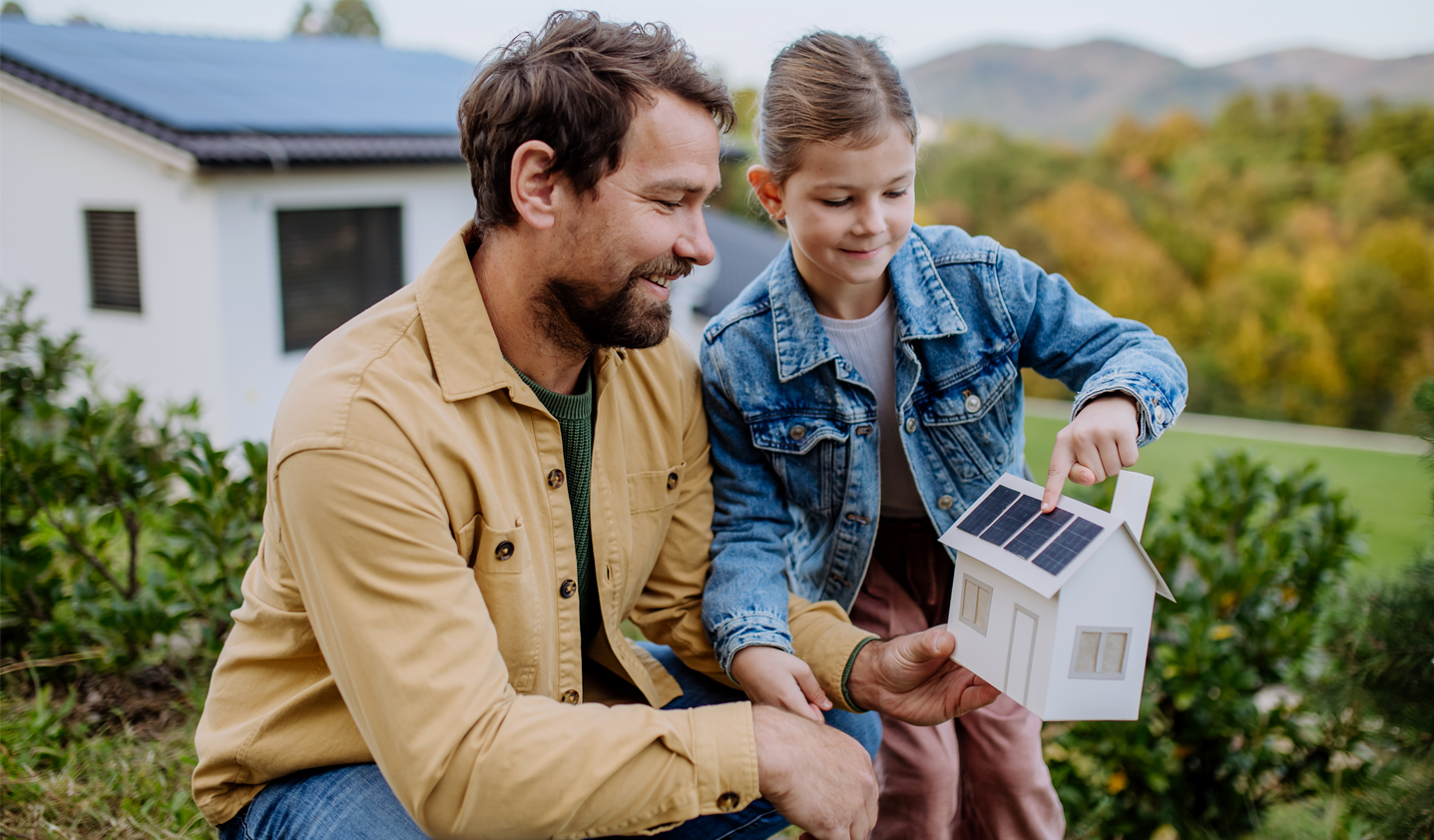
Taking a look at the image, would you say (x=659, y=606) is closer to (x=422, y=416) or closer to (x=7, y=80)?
(x=422, y=416)

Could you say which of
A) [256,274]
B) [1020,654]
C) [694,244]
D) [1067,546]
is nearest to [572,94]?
[694,244]

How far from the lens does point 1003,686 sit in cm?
183

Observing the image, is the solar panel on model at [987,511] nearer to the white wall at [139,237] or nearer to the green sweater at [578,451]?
the green sweater at [578,451]

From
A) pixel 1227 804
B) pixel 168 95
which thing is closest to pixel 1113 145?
pixel 168 95

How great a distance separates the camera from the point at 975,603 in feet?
6.40

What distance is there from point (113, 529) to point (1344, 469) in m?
16.0

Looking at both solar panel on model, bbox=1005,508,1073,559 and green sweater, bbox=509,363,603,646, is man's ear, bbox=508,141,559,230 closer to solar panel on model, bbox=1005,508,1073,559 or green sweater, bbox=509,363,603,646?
green sweater, bbox=509,363,603,646

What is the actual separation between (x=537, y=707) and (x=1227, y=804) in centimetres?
269

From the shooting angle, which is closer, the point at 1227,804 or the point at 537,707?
the point at 537,707

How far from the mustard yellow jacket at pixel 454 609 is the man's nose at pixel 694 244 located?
0.31 meters

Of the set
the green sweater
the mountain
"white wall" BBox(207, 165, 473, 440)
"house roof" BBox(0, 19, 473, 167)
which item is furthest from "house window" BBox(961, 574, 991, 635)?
the mountain

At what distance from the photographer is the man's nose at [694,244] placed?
2027 mm

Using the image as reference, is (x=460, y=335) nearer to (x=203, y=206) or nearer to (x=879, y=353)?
(x=879, y=353)

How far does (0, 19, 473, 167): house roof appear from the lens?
9656 mm
